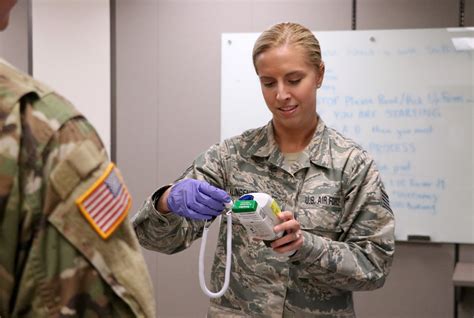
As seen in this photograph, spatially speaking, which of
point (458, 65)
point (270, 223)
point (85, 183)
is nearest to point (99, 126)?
point (458, 65)

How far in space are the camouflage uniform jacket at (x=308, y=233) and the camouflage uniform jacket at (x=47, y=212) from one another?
719 mm

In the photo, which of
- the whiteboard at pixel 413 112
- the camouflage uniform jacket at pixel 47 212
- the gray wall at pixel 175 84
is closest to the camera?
the camouflage uniform jacket at pixel 47 212

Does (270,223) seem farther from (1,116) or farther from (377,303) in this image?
(377,303)

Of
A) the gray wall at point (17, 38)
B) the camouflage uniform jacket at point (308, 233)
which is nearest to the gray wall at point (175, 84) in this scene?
the gray wall at point (17, 38)

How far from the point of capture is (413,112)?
8.63 feet

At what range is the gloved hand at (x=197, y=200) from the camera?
1255 mm

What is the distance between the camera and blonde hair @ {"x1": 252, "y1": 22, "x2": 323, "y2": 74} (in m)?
1.38

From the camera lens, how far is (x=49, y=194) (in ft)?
1.87

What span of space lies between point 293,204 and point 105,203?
82 centimetres

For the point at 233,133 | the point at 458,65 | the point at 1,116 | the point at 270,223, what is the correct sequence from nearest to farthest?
the point at 1,116 → the point at 270,223 → the point at 458,65 → the point at 233,133

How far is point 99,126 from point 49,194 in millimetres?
2495

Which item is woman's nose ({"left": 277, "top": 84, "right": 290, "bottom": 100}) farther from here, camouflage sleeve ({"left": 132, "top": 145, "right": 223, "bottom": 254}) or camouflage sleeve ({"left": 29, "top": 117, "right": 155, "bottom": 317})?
camouflage sleeve ({"left": 29, "top": 117, "right": 155, "bottom": 317})

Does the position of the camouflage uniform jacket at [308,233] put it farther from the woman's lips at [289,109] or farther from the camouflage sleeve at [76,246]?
the camouflage sleeve at [76,246]

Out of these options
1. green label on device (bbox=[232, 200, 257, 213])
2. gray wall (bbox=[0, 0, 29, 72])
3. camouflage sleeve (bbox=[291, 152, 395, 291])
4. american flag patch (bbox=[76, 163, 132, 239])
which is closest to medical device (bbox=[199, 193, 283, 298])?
green label on device (bbox=[232, 200, 257, 213])
